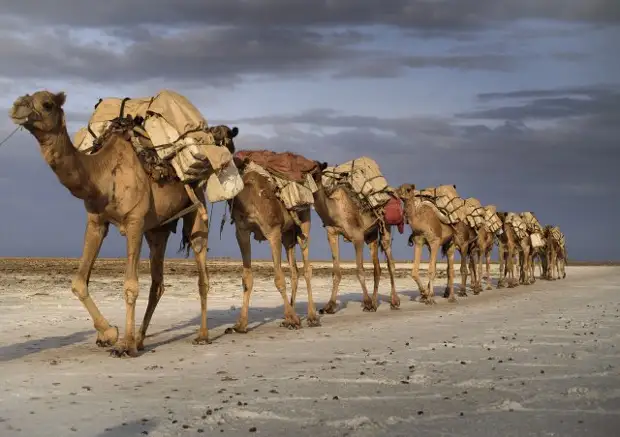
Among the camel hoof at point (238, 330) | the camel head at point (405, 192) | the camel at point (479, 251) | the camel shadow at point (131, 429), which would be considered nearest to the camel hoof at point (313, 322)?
the camel hoof at point (238, 330)

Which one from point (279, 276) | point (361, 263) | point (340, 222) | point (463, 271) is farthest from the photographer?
point (463, 271)

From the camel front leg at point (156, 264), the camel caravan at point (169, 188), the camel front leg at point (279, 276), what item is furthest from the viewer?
the camel front leg at point (279, 276)

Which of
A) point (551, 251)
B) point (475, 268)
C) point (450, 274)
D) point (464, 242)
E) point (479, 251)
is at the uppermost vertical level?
point (464, 242)

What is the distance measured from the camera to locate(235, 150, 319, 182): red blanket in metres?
15.9

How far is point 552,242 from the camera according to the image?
4222cm

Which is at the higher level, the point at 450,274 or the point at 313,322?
the point at 450,274

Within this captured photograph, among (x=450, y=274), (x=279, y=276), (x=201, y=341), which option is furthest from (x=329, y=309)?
(x=201, y=341)

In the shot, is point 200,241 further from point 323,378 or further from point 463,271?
point 463,271

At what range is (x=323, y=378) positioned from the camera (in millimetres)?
9492

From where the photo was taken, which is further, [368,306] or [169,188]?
[368,306]

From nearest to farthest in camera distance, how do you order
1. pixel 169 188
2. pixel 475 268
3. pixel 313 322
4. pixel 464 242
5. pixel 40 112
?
pixel 40 112
pixel 169 188
pixel 313 322
pixel 464 242
pixel 475 268

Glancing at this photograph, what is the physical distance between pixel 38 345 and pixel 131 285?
86.5 inches

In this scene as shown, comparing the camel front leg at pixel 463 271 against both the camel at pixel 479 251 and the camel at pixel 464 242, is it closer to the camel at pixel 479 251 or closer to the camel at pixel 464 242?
the camel at pixel 464 242

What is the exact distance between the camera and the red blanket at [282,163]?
15.9 metres
